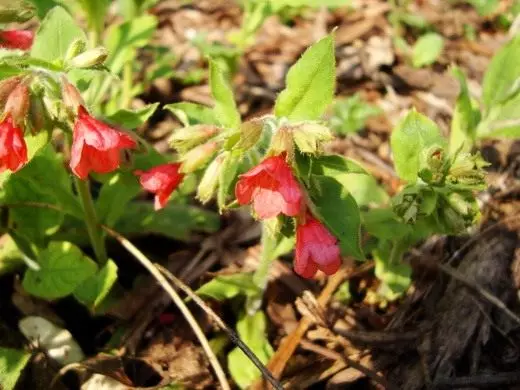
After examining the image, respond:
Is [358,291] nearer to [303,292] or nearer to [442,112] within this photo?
[303,292]

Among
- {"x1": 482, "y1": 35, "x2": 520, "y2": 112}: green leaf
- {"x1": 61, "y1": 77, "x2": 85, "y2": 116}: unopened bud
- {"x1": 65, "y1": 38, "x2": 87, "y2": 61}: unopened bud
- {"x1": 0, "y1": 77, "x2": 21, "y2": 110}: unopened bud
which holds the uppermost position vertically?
{"x1": 65, "y1": 38, "x2": 87, "y2": 61}: unopened bud

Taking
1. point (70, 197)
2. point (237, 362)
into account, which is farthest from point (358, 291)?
point (70, 197)

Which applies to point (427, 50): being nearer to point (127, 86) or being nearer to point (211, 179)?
point (127, 86)

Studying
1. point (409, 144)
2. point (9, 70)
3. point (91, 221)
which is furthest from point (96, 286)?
point (409, 144)

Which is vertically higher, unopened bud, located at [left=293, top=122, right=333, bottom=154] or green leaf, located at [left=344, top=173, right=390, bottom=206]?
unopened bud, located at [left=293, top=122, right=333, bottom=154]

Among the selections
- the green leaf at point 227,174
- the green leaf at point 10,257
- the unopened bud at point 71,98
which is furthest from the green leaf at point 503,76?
the green leaf at point 10,257

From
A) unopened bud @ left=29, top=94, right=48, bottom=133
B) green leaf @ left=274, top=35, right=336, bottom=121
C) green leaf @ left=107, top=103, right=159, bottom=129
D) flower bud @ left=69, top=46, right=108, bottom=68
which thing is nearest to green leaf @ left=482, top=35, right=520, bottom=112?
green leaf @ left=274, top=35, right=336, bottom=121

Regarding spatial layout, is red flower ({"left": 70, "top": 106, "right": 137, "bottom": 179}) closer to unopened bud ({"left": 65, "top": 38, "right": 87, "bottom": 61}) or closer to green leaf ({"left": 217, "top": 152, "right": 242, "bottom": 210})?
unopened bud ({"left": 65, "top": 38, "right": 87, "bottom": 61})

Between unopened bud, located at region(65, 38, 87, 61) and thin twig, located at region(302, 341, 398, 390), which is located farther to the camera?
thin twig, located at region(302, 341, 398, 390)
